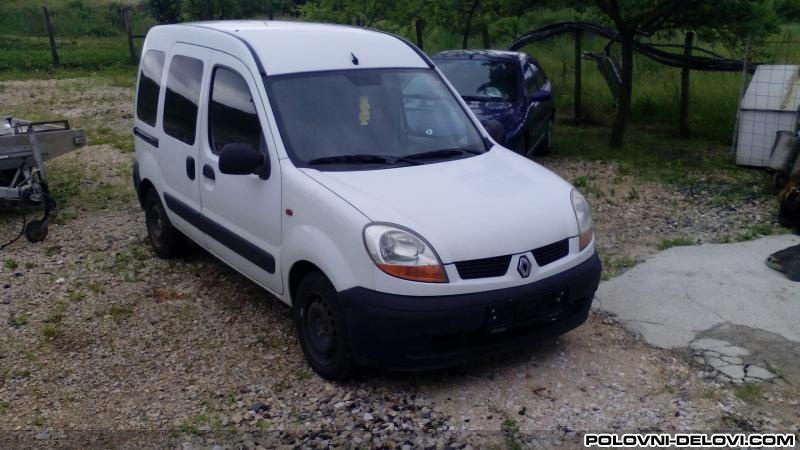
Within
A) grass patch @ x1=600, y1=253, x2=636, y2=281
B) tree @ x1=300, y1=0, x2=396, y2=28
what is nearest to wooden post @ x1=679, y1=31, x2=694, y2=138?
tree @ x1=300, y1=0, x2=396, y2=28

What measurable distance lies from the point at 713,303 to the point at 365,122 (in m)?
2.79

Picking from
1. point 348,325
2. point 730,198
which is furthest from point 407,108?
point 730,198

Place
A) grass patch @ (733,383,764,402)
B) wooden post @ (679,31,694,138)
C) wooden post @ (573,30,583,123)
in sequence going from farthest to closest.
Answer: wooden post @ (573,30,583,123) → wooden post @ (679,31,694,138) → grass patch @ (733,383,764,402)

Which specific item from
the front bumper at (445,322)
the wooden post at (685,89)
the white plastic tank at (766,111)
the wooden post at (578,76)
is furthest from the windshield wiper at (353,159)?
the wooden post at (578,76)

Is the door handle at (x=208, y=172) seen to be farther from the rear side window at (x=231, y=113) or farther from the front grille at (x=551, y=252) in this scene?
the front grille at (x=551, y=252)

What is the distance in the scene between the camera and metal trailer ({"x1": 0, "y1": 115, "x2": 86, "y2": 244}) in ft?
24.3

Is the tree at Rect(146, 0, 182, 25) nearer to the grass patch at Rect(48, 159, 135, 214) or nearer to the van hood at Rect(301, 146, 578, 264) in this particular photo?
the grass patch at Rect(48, 159, 135, 214)

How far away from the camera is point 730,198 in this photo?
8320mm

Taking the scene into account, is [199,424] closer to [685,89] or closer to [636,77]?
[685,89]

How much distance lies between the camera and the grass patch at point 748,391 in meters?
4.29

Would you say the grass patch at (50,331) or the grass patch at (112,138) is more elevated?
the grass patch at (112,138)

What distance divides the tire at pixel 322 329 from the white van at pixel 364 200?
0.4 inches

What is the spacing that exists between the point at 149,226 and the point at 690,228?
5092 mm

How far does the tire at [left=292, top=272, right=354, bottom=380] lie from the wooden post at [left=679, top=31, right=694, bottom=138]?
8969 millimetres
